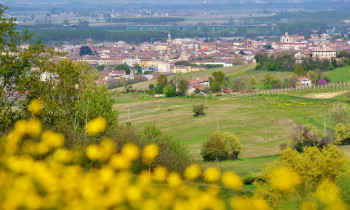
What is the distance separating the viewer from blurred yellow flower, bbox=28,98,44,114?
352 inches

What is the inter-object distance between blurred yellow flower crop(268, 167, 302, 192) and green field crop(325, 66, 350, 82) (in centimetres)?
2405

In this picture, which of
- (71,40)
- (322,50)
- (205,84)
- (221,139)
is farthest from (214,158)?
(71,40)

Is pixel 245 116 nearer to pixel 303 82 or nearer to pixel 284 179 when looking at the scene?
pixel 303 82

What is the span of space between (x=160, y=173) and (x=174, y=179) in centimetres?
38

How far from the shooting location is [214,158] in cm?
1384

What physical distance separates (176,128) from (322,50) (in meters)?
30.7

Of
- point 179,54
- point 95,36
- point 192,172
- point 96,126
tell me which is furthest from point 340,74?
point 95,36

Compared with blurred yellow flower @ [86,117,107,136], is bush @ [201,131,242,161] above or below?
below

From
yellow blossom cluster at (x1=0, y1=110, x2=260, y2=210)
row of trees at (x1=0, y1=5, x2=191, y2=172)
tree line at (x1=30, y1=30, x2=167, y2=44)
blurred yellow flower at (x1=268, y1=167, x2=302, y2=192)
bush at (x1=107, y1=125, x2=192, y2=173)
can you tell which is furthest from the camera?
tree line at (x1=30, y1=30, x2=167, y2=44)

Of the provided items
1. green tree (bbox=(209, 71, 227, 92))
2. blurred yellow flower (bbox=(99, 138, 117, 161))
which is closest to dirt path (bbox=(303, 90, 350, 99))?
green tree (bbox=(209, 71, 227, 92))

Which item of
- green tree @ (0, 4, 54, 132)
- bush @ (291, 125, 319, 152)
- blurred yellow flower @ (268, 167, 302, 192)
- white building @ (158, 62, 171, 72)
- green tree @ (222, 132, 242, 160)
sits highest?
green tree @ (0, 4, 54, 132)

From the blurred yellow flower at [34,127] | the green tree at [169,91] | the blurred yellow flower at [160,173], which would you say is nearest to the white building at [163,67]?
the green tree at [169,91]

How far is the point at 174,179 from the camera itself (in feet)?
24.1

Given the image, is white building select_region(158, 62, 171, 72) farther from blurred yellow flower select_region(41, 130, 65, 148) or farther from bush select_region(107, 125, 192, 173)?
blurred yellow flower select_region(41, 130, 65, 148)
